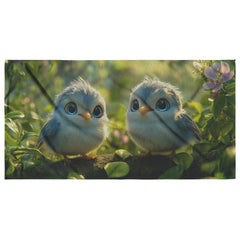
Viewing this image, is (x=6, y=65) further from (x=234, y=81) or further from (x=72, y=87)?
(x=234, y=81)

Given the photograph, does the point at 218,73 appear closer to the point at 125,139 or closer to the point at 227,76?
the point at 227,76

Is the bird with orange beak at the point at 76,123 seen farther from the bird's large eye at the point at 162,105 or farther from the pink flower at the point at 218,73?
the pink flower at the point at 218,73

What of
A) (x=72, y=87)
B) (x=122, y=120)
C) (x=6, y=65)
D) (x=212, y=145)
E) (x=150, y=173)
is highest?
(x=6, y=65)

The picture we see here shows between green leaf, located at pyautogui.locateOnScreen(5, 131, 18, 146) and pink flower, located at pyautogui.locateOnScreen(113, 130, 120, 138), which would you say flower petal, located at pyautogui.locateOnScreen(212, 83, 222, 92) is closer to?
pink flower, located at pyautogui.locateOnScreen(113, 130, 120, 138)

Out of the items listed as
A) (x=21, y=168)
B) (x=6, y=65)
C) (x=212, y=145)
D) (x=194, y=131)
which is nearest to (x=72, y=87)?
(x=6, y=65)

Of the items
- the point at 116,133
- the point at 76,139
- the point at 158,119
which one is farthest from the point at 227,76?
the point at 76,139
